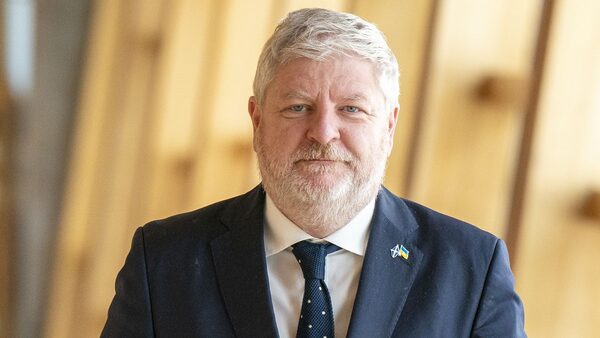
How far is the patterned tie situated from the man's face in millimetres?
128

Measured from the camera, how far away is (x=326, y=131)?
241 centimetres

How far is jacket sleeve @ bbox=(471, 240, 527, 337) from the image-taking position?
239 centimetres

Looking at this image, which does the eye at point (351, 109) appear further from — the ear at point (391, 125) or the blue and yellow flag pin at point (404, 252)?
the blue and yellow flag pin at point (404, 252)

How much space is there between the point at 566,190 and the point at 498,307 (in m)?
0.73

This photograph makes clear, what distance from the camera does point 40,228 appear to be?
6410mm

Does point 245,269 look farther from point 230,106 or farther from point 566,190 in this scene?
point 230,106

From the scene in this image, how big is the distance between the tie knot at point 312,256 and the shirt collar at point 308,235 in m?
0.02

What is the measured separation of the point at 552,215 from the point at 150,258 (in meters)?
1.22

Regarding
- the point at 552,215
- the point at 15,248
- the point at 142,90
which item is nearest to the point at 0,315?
the point at 15,248

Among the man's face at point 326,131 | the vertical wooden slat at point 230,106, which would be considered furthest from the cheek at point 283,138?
the vertical wooden slat at point 230,106

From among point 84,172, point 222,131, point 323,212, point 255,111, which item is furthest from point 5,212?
point 323,212

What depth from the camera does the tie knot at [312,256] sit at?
2459 mm

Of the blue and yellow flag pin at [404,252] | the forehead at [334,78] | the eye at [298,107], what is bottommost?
the blue and yellow flag pin at [404,252]

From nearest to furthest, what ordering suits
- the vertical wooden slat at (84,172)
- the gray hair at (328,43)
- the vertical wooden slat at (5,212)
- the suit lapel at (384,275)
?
1. the suit lapel at (384,275)
2. the gray hair at (328,43)
3. the vertical wooden slat at (84,172)
4. the vertical wooden slat at (5,212)
